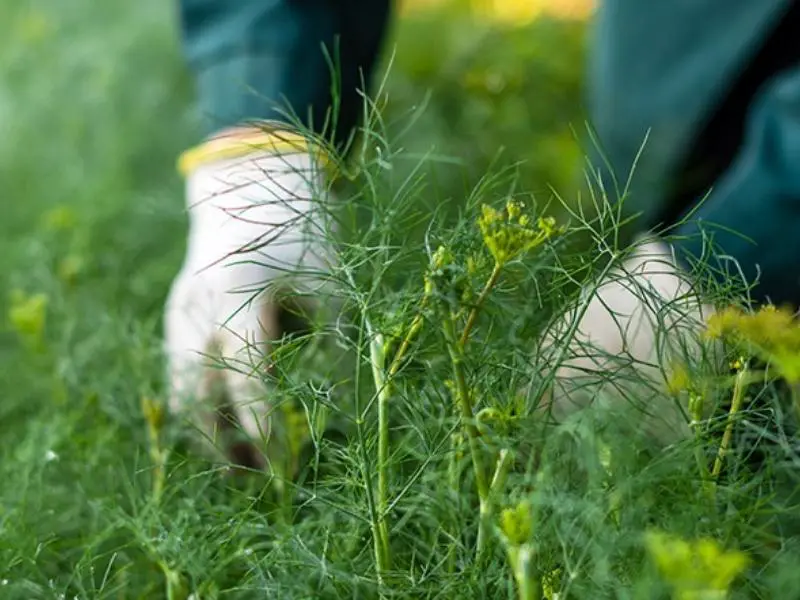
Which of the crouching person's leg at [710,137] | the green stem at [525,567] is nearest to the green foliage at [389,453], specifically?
the green stem at [525,567]

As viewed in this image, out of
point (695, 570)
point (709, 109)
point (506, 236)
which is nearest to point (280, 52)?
point (709, 109)

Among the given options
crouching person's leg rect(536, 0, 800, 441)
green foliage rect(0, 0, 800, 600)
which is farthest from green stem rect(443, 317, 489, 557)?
crouching person's leg rect(536, 0, 800, 441)

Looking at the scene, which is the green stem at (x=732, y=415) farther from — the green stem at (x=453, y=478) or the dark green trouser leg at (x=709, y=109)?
the dark green trouser leg at (x=709, y=109)

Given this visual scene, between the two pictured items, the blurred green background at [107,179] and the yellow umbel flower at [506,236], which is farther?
the blurred green background at [107,179]

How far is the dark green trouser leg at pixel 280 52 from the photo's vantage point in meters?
0.85

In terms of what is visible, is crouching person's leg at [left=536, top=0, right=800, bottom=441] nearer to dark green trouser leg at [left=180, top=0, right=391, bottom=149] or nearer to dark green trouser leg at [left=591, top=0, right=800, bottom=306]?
dark green trouser leg at [left=591, top=0, right=800, bottom=306]

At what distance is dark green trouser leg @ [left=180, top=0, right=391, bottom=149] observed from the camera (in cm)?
85

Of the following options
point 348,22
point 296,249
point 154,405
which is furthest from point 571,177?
point 154,405

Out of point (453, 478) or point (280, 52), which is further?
point (280, 52)

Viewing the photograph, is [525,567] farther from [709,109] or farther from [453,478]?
[709,109]

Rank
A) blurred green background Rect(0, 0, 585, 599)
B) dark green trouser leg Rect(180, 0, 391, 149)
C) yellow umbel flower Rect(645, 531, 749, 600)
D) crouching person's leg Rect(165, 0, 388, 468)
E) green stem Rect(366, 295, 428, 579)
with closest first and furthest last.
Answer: yellow umbel flower Rect(645, 531, 749, 600)
green stem Rect(366, 295, 428, 579)
blurred green background Rect(0, 0, 585, 599)
crouching person's leg Rect(165, 0, 388, 468)
dark green trouser leg Rect(180, 0, 391, 149)

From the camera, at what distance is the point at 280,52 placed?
2.79ft

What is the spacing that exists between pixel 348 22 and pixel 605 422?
1.93ft

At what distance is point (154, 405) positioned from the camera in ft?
1.88
